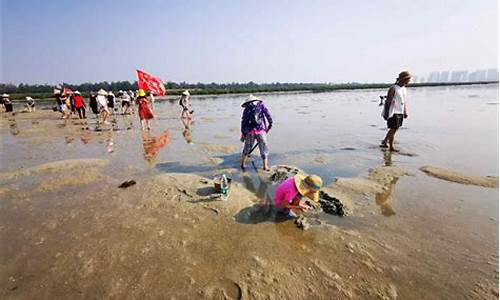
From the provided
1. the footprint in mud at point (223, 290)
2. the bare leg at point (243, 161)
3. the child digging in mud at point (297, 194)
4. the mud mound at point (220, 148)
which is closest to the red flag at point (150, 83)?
the mud mound at point (220, 148)

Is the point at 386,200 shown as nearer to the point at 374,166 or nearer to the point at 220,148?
the point at 374,166

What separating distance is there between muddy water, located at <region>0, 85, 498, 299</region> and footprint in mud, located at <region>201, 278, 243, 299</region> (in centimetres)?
102

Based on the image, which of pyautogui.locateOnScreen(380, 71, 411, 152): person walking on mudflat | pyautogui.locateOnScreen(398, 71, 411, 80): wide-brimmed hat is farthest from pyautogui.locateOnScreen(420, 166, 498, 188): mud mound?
pyautogui.locateOnScreen(398, 71, 411, 80): wide-brimmed hat

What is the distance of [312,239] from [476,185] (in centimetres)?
416

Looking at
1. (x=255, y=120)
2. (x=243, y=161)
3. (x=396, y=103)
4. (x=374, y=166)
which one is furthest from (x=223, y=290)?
(x=396, y=103)

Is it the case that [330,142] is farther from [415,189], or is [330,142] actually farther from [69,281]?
[69,281]

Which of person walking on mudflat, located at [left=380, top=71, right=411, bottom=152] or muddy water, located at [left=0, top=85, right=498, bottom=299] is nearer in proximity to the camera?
muddy water, located at [left=0, top=85, right=498, bottom=299]

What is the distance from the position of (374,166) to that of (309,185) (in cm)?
388

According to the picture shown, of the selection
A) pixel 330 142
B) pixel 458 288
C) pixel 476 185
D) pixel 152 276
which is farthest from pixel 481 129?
pixel 152 276

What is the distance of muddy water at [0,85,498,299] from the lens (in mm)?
3250

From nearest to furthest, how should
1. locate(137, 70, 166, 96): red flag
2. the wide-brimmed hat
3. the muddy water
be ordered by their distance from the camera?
the muddy water, the wide-brimmed hat, locate(137, 70, 166, 96): red flag

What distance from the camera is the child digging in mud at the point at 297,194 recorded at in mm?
3953

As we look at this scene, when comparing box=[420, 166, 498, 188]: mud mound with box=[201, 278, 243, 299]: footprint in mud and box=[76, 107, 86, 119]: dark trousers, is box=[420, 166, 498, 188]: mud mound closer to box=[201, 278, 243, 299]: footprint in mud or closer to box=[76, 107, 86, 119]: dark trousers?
box=[201, 278, 243, 299]: footprint in mud

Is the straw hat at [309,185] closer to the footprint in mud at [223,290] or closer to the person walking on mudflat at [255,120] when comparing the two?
the footprint in mud at [223,290]
